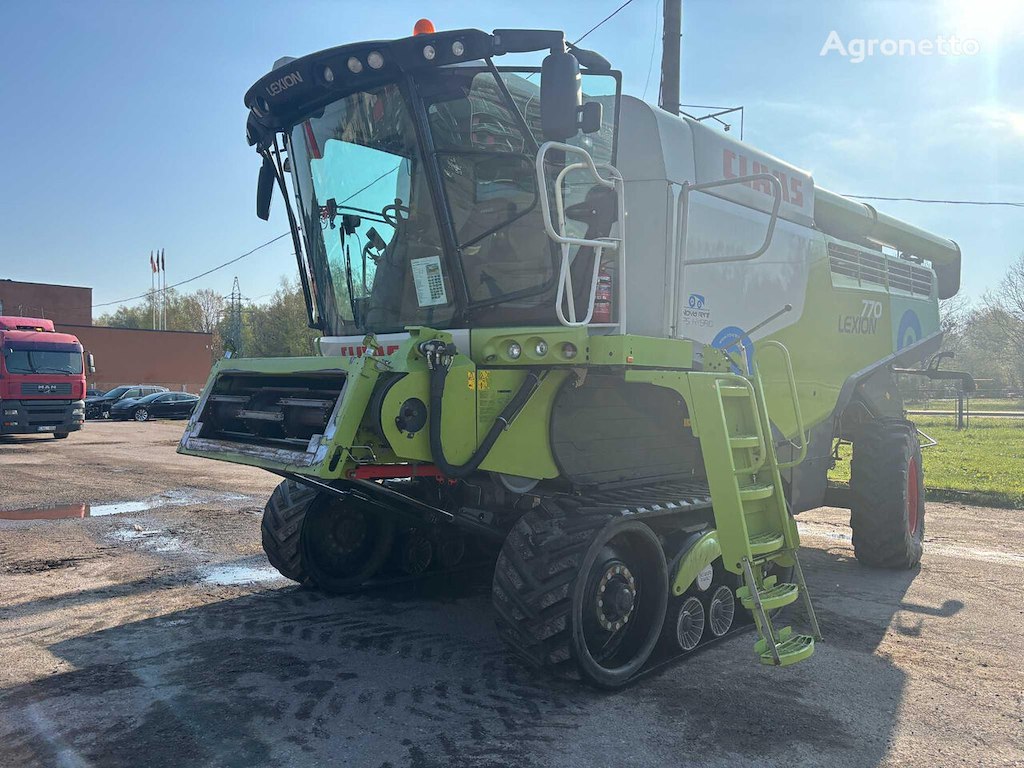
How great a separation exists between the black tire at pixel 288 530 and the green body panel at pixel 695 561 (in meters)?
2.67

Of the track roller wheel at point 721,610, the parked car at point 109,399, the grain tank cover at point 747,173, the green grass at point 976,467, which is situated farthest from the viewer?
the parked car at point 109,399

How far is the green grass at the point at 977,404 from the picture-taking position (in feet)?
124

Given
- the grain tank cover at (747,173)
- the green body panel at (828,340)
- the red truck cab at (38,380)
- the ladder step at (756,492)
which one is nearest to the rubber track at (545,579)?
the ladder step at (756,492)

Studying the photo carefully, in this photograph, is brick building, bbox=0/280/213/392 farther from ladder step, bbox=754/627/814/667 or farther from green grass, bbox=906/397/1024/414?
ladder step, bbox=754/627/814/667

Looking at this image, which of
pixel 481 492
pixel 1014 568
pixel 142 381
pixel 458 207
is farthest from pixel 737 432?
pixel 142 381

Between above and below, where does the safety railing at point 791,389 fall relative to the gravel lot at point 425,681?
above

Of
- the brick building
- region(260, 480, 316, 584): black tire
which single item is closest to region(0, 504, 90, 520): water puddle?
region(260, 480, 316, 584): black tire

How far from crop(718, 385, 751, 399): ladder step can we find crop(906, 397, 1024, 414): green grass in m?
34.5

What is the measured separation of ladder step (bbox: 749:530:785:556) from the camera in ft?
14.8

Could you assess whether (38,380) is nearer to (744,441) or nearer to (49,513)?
(49,513)

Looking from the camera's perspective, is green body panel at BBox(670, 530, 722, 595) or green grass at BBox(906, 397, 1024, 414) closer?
green body panel at BBox(670, 530, 722, 595)

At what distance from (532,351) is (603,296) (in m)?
0.57

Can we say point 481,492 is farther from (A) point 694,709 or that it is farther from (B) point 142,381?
(B) point 142,381

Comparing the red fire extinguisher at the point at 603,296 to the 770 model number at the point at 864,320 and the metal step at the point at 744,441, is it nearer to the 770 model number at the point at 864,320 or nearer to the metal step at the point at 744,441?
the metal step at the point at 744,441
